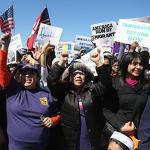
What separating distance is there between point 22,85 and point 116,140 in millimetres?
1780

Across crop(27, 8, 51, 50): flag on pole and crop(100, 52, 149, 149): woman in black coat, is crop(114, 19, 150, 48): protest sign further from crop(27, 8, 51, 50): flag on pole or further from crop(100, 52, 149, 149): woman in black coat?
crop(27, 8, 51, 50): flag on pole

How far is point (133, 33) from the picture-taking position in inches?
287

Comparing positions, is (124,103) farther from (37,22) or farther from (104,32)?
(37,22)

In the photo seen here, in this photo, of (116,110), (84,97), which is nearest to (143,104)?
(116,110)

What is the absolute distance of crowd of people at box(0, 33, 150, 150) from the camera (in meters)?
5.19

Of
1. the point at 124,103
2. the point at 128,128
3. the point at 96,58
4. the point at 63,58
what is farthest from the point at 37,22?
the point at 128,128

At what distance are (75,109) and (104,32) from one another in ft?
12.7

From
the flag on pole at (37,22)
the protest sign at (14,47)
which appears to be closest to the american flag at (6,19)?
the protest sign at (14,47)

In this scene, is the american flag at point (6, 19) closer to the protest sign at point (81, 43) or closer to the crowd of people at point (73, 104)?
the protest sign at point (81, 43)

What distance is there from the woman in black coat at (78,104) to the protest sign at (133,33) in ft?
6.48

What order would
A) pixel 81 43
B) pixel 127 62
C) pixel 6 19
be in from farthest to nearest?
1. pixel 6 19
2. pixel 81 43
3. pixel 127 62

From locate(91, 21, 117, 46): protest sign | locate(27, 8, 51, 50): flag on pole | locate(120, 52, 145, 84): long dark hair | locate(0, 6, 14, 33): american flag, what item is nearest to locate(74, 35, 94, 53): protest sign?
locate(91, 21, 117, 46): protest sign

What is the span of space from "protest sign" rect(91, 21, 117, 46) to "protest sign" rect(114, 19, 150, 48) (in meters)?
1.18

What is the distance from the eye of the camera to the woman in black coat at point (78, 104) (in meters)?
5.24
